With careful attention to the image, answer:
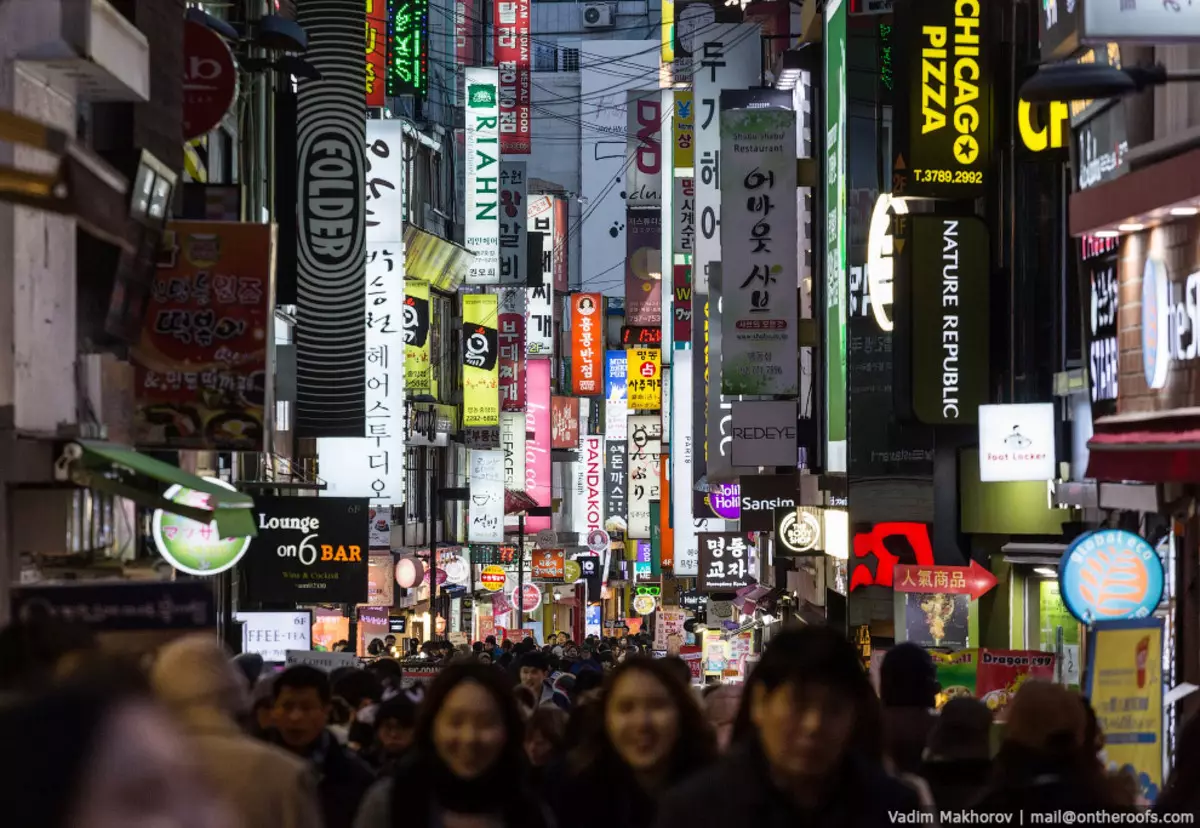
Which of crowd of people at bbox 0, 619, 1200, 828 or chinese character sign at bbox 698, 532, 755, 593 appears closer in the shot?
crowd of people at bbox 0, 619, 1200, 828

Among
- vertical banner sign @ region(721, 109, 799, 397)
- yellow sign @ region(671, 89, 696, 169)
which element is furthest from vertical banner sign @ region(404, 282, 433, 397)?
vertical banner sign @ region(721, 109, 799, 397)

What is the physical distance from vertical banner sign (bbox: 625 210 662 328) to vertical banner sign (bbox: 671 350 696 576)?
2295cm

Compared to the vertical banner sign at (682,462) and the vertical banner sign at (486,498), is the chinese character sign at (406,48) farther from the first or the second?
the vertical banner sign at (486,498)

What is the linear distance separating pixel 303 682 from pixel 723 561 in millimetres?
32321

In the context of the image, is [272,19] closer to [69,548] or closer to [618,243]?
[69,548]

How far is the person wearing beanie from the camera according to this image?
17.1 ft

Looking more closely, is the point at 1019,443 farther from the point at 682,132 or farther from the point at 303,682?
the point at 682,132

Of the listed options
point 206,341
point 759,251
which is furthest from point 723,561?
point 206,341

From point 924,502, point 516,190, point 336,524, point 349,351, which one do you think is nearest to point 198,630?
point 336,524

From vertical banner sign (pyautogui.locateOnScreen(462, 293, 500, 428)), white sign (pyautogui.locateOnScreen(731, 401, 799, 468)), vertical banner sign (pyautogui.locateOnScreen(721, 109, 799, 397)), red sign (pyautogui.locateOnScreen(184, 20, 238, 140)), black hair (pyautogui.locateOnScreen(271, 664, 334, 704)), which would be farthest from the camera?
vertical banner sign (pyautogui.locateOnScreen(462, 293, 500, 428))

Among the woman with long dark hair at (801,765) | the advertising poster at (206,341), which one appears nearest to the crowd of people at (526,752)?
the woman with long dark hair at (801,765)

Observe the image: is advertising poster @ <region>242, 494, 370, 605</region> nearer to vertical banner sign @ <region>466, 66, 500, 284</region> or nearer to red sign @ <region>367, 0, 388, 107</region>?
red sign @ <region>367, 0, 388, 107</region>

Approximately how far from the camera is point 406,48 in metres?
38.0

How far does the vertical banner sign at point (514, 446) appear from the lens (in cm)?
5975
